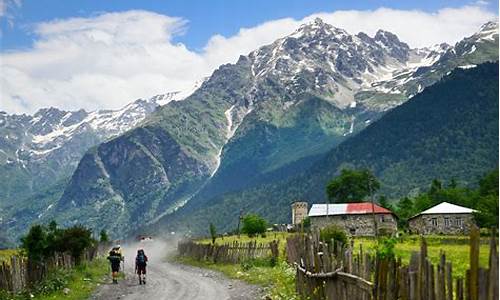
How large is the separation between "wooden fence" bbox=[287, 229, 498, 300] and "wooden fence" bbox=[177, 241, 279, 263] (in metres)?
21.0

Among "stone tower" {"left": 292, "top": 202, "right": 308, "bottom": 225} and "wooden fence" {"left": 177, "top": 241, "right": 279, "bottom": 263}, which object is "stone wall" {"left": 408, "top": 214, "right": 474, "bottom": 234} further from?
"wooden fence" {"left": 177, "top": 241, "right": 279, "bottom": 263}

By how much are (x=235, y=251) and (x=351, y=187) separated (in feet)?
281

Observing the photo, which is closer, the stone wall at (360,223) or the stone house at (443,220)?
the stone house at (443,220)

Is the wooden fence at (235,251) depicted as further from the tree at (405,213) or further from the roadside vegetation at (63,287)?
the tree at (405,213)

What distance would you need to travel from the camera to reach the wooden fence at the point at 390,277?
926 cm

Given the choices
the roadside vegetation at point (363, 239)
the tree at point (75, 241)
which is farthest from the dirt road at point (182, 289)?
the tree at point (75, 241)

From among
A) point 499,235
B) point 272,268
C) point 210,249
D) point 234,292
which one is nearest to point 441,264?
point 499,235

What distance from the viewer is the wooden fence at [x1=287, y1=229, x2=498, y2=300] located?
9258 mm

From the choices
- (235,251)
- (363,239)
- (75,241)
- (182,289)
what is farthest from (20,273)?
(363,239)

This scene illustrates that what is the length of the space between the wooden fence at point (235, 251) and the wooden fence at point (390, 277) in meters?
21.0

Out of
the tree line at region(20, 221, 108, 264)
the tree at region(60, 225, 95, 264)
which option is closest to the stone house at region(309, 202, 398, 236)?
the tree at region(60, 225, 95, 264)

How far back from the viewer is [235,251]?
161ft

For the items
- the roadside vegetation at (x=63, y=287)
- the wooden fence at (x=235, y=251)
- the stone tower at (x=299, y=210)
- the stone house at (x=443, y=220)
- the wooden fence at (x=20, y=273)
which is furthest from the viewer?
the stone tower at (x=299, y=210)

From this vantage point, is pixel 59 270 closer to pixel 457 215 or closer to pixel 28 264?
pixel 28 264
